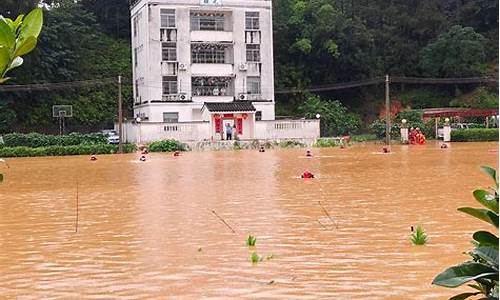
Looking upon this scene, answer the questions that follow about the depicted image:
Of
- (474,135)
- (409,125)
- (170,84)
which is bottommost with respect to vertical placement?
(474,135)

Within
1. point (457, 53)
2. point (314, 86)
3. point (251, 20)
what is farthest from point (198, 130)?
point (457, 53)

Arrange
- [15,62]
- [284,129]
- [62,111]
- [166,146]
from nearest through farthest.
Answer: [15,62]
[166,146]
[284,129]
[62,111]

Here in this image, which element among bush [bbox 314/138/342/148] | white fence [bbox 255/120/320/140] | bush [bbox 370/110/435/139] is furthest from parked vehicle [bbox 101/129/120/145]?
bush [bbox 370/110/435/139]

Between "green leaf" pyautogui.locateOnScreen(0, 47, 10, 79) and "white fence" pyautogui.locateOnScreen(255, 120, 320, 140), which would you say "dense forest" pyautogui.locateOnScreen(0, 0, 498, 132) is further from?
"green leaf" pyautogui.locateOnScreen(0, 47, 10, 79)

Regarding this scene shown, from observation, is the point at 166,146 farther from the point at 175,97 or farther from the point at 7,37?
the point at 7,37

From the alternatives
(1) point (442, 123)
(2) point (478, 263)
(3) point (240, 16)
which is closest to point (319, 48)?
(3) point (240, 16)

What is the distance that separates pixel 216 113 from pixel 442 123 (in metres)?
14.7

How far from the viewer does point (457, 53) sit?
51.8 meters

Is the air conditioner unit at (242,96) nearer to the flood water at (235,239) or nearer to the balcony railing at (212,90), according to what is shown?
the balcony railing at (212,90)

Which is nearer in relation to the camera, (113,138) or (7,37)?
(7,37)

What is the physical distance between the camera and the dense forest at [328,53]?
161ft

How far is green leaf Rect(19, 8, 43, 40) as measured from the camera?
2121 mm

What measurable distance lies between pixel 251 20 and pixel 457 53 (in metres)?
15.8

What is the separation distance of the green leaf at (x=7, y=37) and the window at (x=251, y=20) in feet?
153
